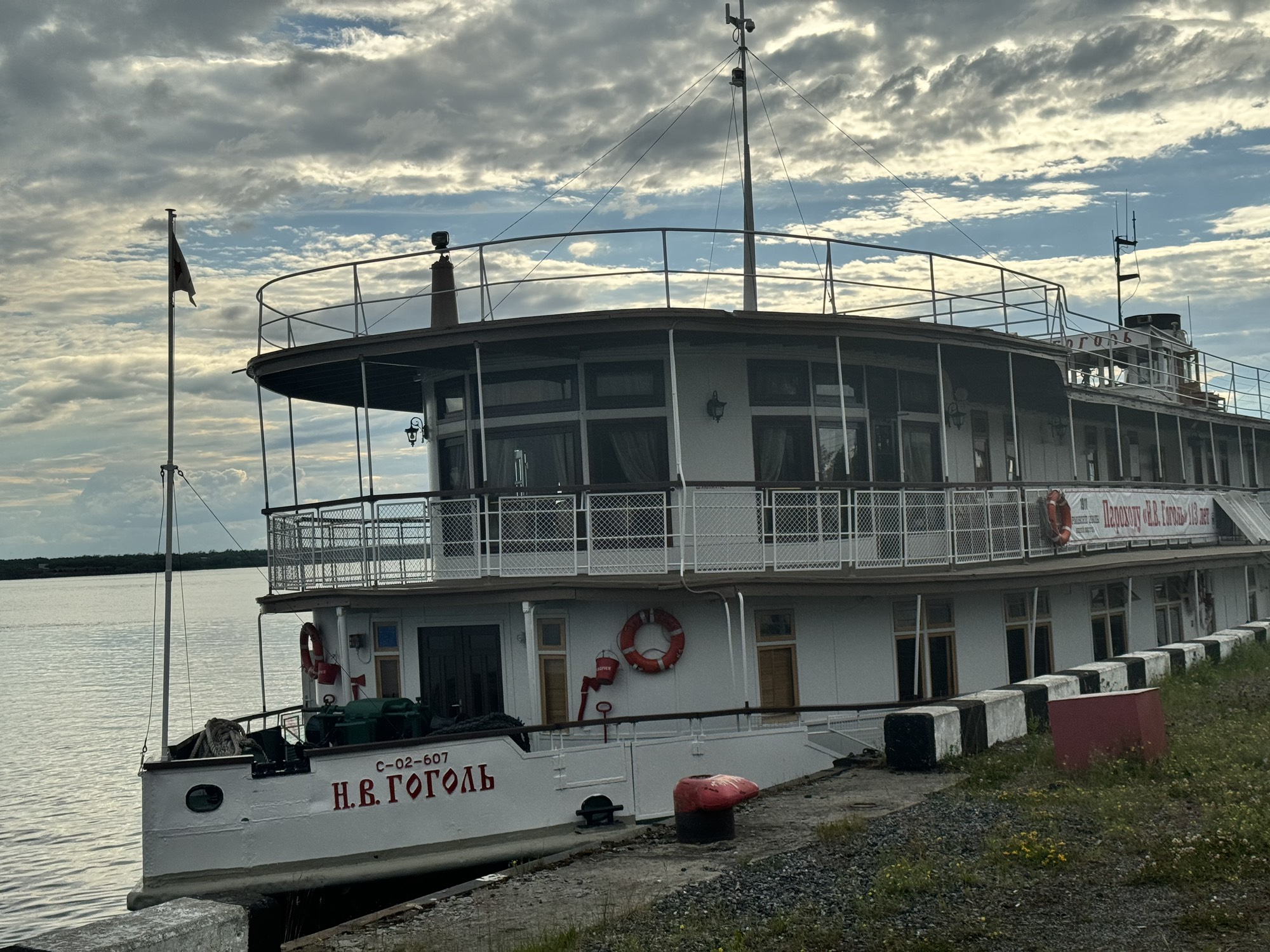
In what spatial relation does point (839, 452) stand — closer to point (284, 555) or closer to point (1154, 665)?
point (1154, 665)

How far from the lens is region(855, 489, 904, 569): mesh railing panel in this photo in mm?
16266

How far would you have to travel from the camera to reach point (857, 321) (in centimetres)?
1595

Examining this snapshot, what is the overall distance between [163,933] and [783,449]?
12.4 meters

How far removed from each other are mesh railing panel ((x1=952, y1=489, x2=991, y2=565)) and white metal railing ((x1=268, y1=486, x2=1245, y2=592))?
0.06 metres

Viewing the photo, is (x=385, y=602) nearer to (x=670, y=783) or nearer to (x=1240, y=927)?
(x=670, y=783)

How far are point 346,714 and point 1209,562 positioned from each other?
17827mm

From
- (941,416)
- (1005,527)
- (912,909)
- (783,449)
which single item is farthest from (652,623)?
(912,909)

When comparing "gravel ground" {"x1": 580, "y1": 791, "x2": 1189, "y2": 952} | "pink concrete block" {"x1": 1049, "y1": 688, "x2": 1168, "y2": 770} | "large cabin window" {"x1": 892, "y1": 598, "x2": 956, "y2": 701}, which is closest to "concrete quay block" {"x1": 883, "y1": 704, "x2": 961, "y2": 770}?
"pink concrete block" {"x1": 1049, "y1": 688, "x2": 1168, "y2": 770}

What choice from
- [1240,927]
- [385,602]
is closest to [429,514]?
[385,602]

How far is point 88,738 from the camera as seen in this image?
40.4m

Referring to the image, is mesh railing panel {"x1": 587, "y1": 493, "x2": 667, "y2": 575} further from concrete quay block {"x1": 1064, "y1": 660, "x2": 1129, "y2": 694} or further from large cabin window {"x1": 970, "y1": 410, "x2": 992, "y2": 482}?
large cabin window {"x1": 970, "y1": 410, "x2": 992, "y2": 482}

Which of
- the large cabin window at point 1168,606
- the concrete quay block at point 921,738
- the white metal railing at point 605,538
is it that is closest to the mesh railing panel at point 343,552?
→ the white metal railing at point 605,538

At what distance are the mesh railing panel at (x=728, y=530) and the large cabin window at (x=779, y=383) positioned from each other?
1.39 metres

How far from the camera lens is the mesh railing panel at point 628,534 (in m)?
15.3
